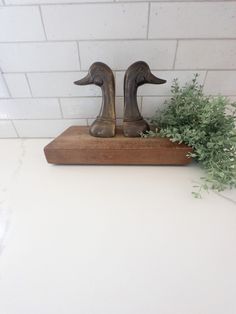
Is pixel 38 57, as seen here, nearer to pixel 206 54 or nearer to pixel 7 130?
pixel 7 130

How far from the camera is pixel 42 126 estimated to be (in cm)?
72

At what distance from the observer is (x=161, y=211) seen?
46 centimetres

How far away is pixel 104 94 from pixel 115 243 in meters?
0.40

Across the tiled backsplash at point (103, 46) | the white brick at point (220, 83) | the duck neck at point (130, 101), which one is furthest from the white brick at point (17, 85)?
the white brick at point (220, 83)

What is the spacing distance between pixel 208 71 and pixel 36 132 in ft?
2.10

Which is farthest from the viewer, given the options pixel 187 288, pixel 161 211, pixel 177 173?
pixel 177 173

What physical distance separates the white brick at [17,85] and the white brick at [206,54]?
1.60 ft

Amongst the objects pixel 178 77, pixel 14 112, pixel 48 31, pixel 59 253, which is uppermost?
pixel 48 31

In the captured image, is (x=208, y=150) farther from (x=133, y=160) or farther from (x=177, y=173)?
(x=133, y=160)

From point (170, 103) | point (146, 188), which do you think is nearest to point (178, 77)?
point (170, 103)

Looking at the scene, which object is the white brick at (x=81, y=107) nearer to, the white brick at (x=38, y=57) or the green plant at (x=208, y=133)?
the white brick at (x=38, y=57)

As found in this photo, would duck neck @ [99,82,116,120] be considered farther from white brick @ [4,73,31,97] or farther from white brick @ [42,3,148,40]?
white brick @ [4,73,31,97]

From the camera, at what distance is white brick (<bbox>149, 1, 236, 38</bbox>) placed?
478 millimetres

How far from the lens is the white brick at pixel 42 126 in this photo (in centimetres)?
71
